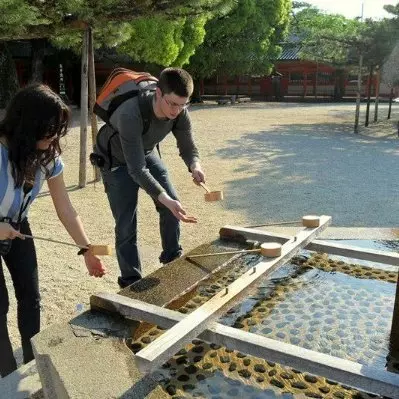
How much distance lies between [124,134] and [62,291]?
146 cm

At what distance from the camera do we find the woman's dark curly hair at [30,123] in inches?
68.8

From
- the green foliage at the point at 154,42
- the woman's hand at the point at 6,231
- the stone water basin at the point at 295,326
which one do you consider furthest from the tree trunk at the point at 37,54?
the woman's hand at the point at 6,231

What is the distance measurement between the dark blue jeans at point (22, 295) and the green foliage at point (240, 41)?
20.0 metres

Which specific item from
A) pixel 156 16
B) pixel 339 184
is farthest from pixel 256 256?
pixel 339 184

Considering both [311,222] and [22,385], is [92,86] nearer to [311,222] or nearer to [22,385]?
[311,222]

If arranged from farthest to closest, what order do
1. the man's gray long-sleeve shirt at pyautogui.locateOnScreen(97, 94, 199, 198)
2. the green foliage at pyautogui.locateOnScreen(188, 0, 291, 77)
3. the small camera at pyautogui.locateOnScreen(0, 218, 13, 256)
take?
the green foliage at pyautogui.locateOnScreen(188, 0, 291, 77)
the man's gray long-sleeve shirt at pyautogui.locateOnScreen(97, 94, 199, 198)
the small camera at pyautogui.locateOnScreen(0, 218, 13, 256)

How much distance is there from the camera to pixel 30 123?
1.76m

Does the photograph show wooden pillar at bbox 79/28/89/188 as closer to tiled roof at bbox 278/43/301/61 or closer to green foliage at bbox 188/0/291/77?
green foliage at bbox 188/0/291/77

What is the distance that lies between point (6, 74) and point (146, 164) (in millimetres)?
13906

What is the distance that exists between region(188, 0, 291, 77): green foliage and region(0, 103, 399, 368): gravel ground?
33.1 ft

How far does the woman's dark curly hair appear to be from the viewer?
175 cm

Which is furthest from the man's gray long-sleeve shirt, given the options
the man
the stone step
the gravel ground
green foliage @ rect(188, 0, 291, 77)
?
green foliage @ rect(188, 0, 291, 77)

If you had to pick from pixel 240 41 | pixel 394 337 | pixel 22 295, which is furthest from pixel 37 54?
pixel 394 337

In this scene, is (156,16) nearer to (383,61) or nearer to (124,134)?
(124,134)
